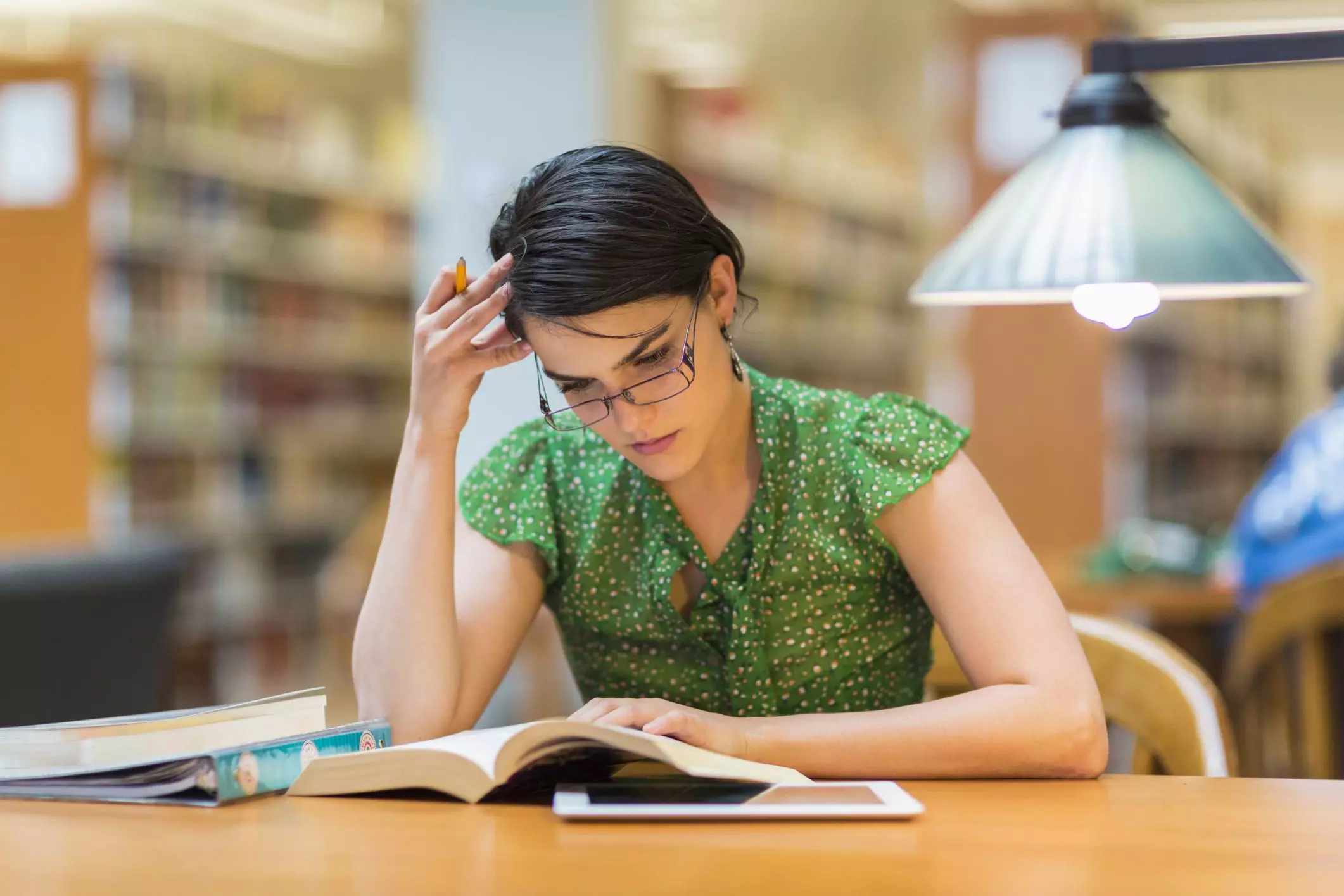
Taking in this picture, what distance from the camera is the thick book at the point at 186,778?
104 cm

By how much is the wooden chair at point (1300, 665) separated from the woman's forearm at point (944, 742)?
38.1 inches

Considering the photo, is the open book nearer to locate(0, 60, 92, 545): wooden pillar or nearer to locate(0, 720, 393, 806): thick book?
locate(0, 720, 393, 806): thick book

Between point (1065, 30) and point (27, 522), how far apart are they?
3.53 meters

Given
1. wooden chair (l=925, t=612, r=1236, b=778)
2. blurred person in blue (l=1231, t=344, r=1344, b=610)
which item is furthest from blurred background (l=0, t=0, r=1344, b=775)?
wooden chair (l=925, t=612, r=1236, b=778)

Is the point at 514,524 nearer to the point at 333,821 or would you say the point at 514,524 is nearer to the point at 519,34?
the point at 333,821

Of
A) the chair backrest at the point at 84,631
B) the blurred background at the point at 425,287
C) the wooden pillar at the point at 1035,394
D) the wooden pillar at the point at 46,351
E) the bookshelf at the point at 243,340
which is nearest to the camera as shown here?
the chair backrest at the point at 84,631

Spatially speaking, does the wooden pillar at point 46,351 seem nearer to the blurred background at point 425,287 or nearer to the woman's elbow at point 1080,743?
the blurred background at point 425,287

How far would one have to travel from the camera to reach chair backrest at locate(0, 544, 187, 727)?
8.35 ft

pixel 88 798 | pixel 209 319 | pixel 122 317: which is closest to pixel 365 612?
pixel 88 798

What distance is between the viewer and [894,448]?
129 centimetres

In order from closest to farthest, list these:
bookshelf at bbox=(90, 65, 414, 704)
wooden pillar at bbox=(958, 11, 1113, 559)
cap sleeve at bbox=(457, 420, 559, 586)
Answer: cap sleeve at bbox=(457, 420, 559, 586)
wooden pillar at bbox=(958, 11, 1113, 559)
bookshelf at bbox=(90, 65, 414, 704)

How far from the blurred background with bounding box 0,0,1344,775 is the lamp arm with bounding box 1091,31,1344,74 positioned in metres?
1.04

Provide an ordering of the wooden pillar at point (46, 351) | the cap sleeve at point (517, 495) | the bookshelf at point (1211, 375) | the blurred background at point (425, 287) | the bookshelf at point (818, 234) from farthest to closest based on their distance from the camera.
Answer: the bookshelf at point (818, 234), the bookshelf at point (1211, 375), the wooden pillar at point (46, 351), the blurred background at point (425, 287), the cap sleeve at point (517, 495)

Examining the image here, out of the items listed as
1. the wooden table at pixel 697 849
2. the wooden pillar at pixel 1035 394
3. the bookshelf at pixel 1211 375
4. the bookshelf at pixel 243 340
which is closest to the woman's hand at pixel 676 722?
the wooden table at pixel 697 849
